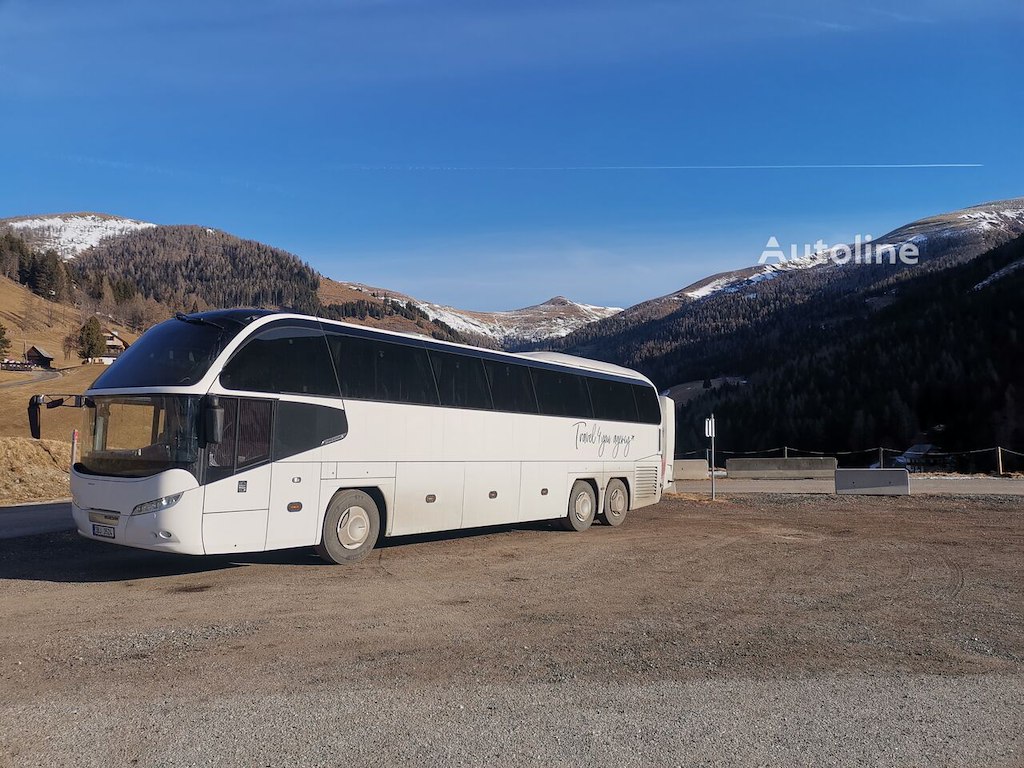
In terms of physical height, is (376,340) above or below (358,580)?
above

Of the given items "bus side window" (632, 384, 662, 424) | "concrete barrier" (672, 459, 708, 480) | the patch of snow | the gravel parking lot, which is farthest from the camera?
the patch of snow

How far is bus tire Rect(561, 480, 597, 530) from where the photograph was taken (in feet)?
Result: 55.0

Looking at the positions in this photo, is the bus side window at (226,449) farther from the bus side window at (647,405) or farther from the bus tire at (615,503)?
the bus side window at (647,405)

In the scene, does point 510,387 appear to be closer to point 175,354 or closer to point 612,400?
point 612,400

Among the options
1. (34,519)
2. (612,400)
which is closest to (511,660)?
(612,400)

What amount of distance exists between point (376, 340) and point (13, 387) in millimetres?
69056

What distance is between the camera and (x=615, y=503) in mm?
18188

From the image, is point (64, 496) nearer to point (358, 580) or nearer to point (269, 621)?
point (358, 580)

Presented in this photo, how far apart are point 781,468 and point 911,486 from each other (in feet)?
22.4

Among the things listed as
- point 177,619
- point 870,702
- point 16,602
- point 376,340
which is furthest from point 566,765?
point 376,340

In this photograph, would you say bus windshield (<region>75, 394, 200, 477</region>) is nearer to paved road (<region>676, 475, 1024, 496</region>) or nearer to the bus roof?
the bus roof

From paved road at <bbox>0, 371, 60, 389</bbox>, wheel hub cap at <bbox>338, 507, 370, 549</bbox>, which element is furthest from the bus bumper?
paved road at <bbox>0, 371, 60, 389</bbox>

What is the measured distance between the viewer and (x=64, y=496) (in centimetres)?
2442

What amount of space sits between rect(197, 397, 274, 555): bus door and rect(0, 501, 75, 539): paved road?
7.06 m
